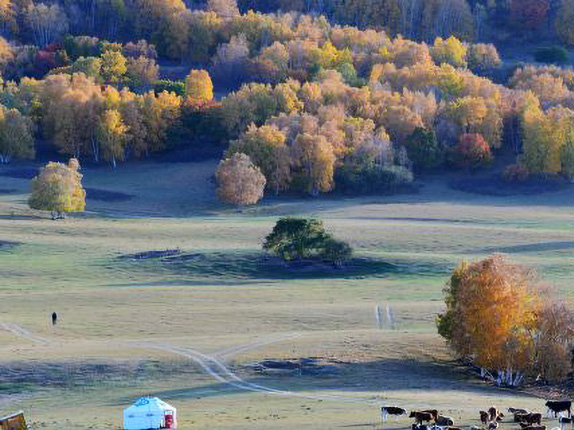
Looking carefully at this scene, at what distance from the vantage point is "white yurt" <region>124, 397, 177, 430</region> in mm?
47188

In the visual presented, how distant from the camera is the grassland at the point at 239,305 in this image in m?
54.4

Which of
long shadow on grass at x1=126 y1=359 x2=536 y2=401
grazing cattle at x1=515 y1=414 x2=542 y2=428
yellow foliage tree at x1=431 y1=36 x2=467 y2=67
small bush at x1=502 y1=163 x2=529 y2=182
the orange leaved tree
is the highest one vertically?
yellow foliage tree at x1=431 y1=36 x2=467 y2=67

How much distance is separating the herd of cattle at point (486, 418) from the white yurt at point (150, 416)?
7540 millimetres

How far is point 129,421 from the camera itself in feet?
155

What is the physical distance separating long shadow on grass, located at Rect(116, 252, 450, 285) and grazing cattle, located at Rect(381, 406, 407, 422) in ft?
135

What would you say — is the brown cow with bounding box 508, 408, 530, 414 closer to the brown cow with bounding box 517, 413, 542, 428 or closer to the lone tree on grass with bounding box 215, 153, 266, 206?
the brown cow with bounding box 517, 413, 542, 428

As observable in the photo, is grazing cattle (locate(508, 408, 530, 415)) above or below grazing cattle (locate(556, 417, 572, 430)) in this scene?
above

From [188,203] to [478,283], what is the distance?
6693cm

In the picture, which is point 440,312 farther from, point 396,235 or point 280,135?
point 280,135

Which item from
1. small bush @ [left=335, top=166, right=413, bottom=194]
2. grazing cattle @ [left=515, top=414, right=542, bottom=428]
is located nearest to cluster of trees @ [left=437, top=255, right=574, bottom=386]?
grazing cattle @ [left=515, top=414, right=542, bottom=428]

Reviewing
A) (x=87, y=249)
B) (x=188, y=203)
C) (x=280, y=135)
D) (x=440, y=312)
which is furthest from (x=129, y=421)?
(x=280, y=135)

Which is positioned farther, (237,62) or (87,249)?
(237,62)

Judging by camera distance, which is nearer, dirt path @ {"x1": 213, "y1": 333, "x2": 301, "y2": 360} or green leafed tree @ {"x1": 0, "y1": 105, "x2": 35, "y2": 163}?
dirt path @ {"x1": 213, "y1": 333, "x2": 301, "y2": 360}

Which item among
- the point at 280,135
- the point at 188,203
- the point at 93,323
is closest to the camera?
the point at 93,323
